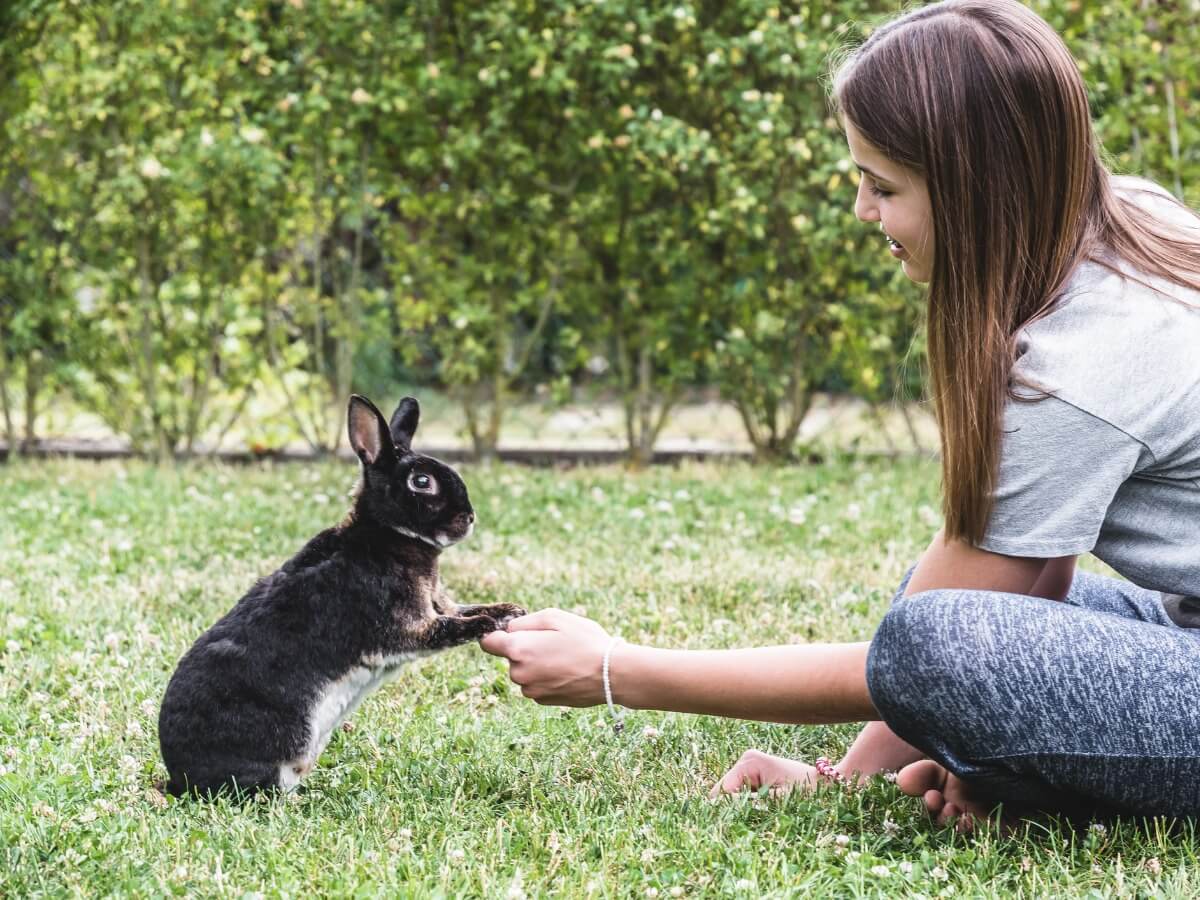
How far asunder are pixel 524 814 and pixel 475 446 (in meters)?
4.58

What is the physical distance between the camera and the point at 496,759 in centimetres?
277

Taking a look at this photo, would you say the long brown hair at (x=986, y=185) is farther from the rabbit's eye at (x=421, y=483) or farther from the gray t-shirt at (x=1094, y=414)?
the rabbit's eye at (x=421, y=483)

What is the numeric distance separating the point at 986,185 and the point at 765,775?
3.79ft

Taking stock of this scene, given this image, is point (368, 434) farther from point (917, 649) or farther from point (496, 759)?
point (917, 649)

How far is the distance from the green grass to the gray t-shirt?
57cm

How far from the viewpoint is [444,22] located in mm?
6500

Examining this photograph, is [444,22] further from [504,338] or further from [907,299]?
[907,299]

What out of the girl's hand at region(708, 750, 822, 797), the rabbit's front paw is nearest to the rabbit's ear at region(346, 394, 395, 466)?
the rabbit's front paw

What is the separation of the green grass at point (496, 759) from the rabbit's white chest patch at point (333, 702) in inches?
2.9

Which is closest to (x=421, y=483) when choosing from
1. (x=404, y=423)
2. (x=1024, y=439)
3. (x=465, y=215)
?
(x=404, y=423)

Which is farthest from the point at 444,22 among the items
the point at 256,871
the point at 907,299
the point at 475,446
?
the point at 256,871

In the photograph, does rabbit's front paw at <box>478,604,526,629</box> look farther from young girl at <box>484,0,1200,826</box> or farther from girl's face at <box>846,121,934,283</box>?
girl's face at <box>846,121,934,283</box>

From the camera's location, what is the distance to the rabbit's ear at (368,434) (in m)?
2.59

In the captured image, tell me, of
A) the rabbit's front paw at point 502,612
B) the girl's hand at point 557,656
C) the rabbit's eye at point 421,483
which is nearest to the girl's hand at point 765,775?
the girl's hand at point 557,656
